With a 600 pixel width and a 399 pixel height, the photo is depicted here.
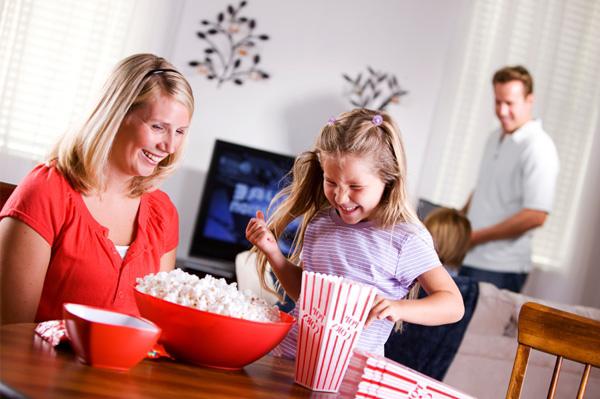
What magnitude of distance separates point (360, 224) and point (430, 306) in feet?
1.11

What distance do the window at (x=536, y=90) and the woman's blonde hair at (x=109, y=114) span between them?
3.96 metres

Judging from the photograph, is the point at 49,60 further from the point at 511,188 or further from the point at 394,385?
the point at 394,385

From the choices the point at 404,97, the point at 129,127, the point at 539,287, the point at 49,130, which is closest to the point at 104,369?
the point at 129,127

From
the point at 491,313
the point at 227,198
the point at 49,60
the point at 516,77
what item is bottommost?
the point at 491,313

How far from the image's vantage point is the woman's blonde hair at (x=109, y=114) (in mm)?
1660

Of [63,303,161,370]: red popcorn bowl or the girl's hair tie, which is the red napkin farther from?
the girl's hair tie

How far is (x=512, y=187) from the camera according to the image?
15.1 feet

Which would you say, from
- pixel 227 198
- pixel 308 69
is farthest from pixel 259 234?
pixel 308 69

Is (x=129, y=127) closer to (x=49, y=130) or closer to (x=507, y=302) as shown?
(x=507, y=302)

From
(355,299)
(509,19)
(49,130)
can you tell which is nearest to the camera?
(355,299)

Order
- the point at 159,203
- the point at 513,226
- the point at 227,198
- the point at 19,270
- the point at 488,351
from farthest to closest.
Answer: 1. the point at 227,198
2. the point at 513,226
3. the point at 488,351
4. the point at 159,203
5. the point at 19,270

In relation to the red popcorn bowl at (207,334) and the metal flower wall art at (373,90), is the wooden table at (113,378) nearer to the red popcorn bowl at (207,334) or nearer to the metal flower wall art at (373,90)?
the red popcorn bowl at (207,334)

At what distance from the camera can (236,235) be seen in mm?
4980

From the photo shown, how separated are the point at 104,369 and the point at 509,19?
4935 mm
